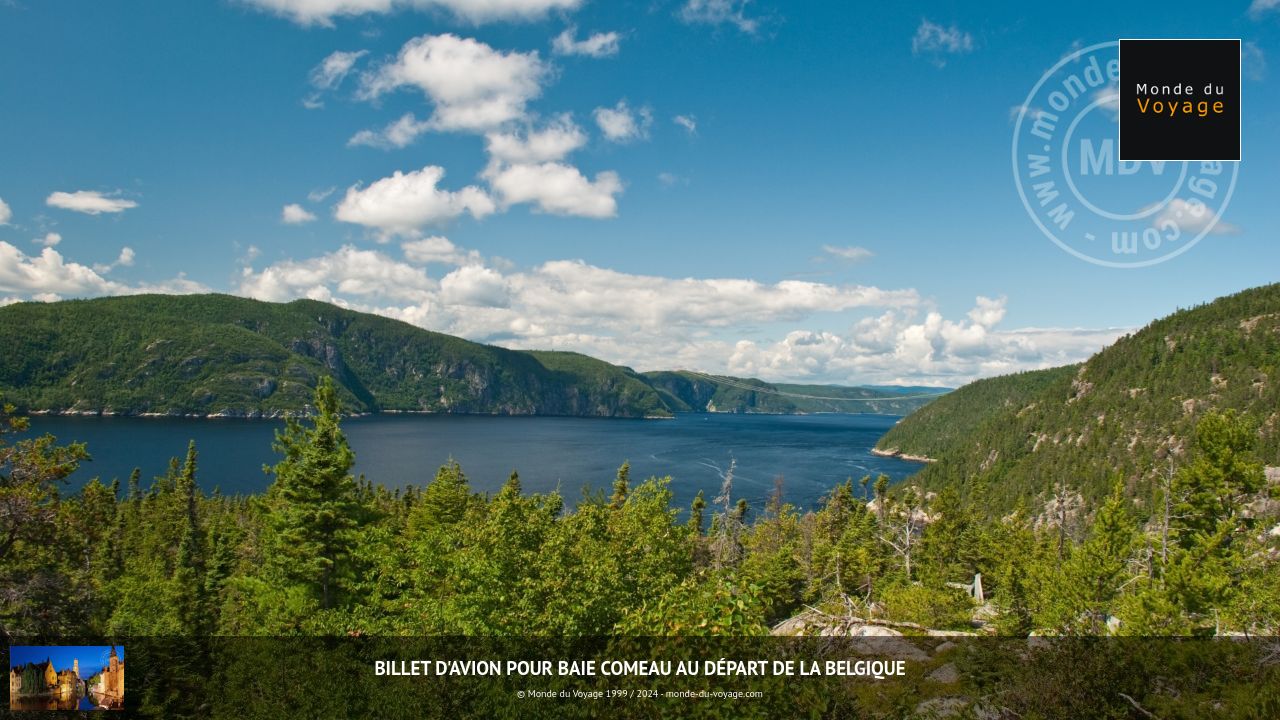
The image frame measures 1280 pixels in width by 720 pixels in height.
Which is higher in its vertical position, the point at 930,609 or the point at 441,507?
the point at 441,507

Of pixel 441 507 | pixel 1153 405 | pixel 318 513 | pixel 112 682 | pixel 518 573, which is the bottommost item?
pixel 441 507

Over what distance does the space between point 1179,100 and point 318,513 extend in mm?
36862

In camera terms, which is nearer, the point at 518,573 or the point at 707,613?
the point at 707,613

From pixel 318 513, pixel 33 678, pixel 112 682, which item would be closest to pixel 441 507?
pixel 318 513

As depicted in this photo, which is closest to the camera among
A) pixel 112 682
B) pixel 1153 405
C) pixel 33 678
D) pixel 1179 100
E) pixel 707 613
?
pixel 707 613

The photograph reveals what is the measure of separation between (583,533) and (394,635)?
17204mm

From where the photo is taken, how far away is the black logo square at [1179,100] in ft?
70.2

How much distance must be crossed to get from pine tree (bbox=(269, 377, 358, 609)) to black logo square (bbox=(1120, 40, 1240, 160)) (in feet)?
107

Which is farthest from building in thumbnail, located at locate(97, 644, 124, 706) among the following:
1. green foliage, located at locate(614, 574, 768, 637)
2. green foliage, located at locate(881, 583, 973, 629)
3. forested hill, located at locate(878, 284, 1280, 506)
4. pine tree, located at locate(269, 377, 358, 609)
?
forested hill, located at locate(878, 284, 1280, 506)

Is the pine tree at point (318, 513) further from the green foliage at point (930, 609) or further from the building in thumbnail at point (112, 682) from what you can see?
the green foliage at point (930, 609)

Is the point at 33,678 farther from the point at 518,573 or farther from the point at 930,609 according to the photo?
the point at 930,609

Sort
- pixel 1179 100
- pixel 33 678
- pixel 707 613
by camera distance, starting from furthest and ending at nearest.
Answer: pixel 1179 100
pixel 33 678
pixel 707 613

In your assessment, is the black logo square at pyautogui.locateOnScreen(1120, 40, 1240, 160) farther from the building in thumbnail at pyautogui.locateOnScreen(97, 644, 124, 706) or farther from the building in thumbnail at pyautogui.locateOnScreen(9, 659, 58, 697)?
the building in thumbnail at pyautogui.locateOnScreen(9, 659, 58, 697)

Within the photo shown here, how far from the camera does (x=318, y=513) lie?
2544 cm
